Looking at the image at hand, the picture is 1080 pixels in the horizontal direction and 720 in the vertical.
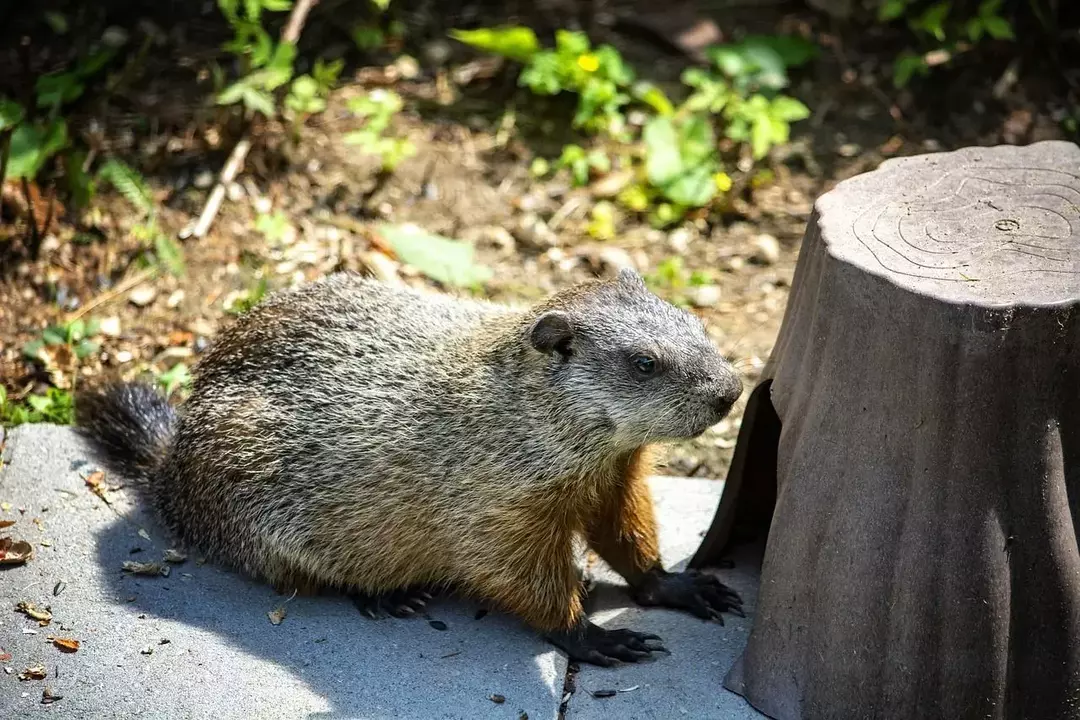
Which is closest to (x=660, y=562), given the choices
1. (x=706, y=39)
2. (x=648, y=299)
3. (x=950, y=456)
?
(x=648, y=299)

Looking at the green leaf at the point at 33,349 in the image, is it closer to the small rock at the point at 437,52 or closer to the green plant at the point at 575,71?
the green plant at the point at 575,71

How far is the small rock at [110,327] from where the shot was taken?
20.4 feet

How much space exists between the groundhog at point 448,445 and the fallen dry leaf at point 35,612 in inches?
25.7

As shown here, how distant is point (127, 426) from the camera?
17.0ft

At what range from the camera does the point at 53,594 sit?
4.50 m

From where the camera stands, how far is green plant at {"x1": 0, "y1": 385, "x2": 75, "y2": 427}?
18.3 feet

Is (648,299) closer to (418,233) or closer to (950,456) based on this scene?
(950,456)

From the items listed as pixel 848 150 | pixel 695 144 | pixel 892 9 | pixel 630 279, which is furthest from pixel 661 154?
pixel 630 279

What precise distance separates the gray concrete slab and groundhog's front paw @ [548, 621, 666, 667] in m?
0.05

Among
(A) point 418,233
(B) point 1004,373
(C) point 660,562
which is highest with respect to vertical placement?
(B) point 1004,373

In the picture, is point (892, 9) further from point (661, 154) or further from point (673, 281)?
point (673, 281)

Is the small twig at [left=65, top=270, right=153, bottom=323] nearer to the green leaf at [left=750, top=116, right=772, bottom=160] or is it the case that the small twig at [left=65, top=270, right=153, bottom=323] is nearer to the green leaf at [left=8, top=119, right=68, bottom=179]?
the green leaf at [left=8, top=119, right=68, bottom=179]

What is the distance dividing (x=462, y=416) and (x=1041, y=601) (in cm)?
214

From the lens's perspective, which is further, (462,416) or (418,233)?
(418,233)
